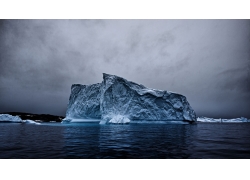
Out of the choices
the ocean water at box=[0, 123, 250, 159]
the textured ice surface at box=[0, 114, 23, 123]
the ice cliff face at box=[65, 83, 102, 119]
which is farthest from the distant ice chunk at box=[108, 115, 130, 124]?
the textured ice surface at box=[0, 114, 23, 123]

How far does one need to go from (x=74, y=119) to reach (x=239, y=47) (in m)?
33.9

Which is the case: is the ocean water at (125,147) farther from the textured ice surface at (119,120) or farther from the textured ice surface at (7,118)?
the textured ice surface at (7,118)

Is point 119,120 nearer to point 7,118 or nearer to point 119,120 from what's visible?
point 119,120

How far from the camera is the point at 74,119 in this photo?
115 ft

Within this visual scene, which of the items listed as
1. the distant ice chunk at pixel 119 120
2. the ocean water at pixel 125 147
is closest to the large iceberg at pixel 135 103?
the distant ice chunk at pixel 119 120

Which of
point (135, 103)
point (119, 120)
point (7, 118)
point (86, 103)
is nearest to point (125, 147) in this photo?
point (119, 120)

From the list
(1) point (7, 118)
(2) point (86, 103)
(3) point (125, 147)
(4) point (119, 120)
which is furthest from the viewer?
(1) point (7, 118)

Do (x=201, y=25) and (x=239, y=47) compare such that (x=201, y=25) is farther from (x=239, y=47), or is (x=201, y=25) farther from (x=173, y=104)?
(x=173, y=104)

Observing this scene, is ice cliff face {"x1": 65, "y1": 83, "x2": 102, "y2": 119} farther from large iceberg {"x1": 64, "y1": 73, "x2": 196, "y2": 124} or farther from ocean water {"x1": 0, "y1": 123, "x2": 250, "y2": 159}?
ocean water {"x1": 0, "y1": 123, "x2": 250, "y2": 159}

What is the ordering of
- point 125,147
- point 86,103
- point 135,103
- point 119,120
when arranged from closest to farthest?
point 125,147, point 119,120, point 135,103, point 86,103

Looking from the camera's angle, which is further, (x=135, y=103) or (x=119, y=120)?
(x=135, y=103)

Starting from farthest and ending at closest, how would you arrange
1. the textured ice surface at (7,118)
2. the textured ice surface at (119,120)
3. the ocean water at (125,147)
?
the textured ice surface at (7,118) → the textured ice surface at (119,120) → the ocean water at (125,147)

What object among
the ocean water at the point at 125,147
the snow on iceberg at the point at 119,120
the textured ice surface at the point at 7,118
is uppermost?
the ocean water at the point at 125,147

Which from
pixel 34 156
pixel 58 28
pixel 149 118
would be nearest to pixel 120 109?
pixel 149 118
